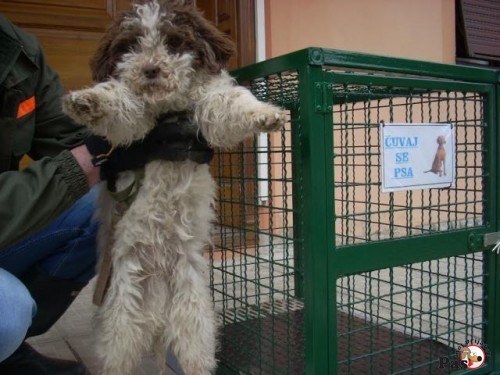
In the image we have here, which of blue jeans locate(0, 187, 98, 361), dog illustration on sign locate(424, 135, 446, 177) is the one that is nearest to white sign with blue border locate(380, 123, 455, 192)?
dog illustration on sign locate(424, 135, 446, 177)

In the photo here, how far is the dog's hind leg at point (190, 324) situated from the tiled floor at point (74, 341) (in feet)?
2.18

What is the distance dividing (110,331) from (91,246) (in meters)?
0.51

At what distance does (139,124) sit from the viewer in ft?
5.56

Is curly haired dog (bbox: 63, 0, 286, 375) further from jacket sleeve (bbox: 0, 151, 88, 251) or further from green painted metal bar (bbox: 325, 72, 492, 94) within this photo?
green painted metal bar (bbox: 325, 72, 492, 94)

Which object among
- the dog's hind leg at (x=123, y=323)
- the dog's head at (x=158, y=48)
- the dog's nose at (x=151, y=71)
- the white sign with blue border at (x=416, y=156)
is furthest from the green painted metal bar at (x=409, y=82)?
the dog's hind leg at (x=123, y=323)

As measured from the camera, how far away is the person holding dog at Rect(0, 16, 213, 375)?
64.0 inches

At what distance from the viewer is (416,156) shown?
1890 millimetres

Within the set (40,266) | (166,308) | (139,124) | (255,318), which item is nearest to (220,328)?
(255,318)

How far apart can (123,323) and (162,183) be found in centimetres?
47

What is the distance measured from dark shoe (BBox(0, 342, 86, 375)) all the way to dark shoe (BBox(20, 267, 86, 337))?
132 mm

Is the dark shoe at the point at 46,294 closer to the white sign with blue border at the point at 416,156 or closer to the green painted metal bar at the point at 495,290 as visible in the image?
the white sign with blue border at the point at 416,156

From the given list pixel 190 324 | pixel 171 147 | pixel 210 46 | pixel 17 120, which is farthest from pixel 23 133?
pixel 190 324

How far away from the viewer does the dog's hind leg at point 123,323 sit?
5.60ft

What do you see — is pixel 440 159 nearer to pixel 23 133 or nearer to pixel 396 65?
pixel 396 65
